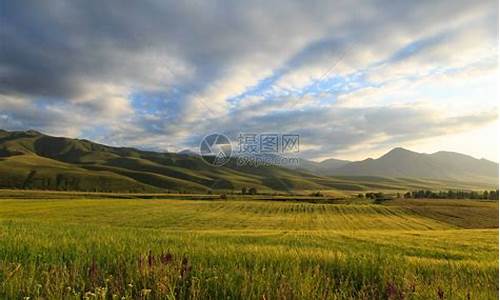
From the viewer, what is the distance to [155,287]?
452 cm

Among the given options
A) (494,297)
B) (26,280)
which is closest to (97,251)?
(26,280)

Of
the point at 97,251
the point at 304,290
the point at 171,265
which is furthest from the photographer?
the point at 97,251

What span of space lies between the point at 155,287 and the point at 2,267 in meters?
2.11

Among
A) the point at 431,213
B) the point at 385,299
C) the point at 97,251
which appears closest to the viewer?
the point at 385,299

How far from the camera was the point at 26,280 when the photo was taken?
447cm

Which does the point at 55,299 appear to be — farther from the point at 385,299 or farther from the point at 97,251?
the point at 385,299

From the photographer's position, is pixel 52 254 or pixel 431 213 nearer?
pixel 52 254

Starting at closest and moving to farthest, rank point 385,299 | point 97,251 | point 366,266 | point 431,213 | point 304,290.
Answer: point 304,290 → point 385,299 → point 366,266 → point 97,251 → point 431,213

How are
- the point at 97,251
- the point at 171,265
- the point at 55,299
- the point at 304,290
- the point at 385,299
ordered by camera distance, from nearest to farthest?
the point at 55,299 → the point at 304,290 → the point at 385,299 → the point at 171,265 → the point at 97,251

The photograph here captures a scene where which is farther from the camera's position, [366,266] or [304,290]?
[366,266]

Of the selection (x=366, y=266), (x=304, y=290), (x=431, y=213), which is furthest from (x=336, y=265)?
(x=431, y=213)

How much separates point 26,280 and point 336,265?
179 inches

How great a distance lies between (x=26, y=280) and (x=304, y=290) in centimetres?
309

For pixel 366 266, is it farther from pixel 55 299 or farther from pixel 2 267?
pixel 2 267
